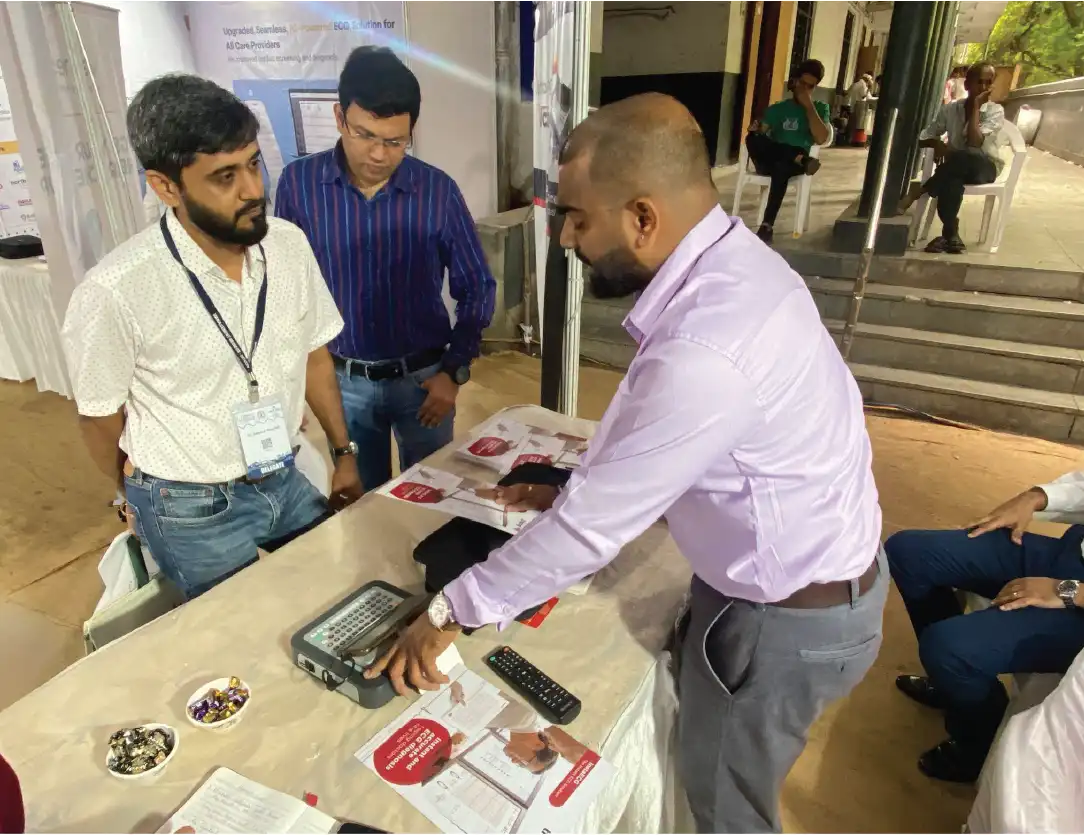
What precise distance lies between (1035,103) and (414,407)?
17152 mm

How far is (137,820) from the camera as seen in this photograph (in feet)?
2.74

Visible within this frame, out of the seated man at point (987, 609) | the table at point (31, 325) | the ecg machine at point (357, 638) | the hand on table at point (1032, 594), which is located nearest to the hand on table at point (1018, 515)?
the seated man at point (987, 609)

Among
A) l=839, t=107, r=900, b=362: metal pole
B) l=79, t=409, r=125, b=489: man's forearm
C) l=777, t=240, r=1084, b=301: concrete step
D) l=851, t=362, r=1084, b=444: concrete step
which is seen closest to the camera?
l=79, t=409, r=125, b=489: man's forearm

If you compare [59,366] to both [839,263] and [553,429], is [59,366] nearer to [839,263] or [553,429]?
[553,429]

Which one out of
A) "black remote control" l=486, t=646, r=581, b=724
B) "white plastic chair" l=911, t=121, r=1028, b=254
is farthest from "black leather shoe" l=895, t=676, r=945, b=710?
"white plastic chair" l=911, t=121, r=1028, b=254

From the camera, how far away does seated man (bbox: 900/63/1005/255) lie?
4527 millimetres

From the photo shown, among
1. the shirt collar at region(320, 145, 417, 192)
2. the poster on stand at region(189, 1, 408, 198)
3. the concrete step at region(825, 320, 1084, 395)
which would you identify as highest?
the poster on stand at region(189, 1, 408, 198)

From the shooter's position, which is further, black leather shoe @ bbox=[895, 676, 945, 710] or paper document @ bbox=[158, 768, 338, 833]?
black leather shoe @ bbox=[895, 676, 945, 710]

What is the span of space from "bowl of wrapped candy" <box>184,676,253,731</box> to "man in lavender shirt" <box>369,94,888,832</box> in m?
0.20

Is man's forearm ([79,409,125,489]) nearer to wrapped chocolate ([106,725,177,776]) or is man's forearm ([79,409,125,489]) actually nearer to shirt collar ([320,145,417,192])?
wrapped chocolate ([106,725,177,776])

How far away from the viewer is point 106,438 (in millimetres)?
1314

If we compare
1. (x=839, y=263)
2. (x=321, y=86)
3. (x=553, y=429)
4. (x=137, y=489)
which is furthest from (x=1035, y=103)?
(x=137, y=489)

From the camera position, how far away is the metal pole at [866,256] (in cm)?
407

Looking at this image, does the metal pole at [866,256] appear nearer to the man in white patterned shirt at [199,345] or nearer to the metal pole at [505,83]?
the metal pole at [505,83]
